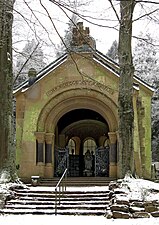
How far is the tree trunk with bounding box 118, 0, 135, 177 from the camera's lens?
13516 mm

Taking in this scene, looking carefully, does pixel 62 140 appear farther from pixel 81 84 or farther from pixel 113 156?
pixel 81 84

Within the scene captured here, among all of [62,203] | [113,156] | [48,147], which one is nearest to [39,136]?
[48,147]

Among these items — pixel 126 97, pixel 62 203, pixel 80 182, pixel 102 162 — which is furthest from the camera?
pixel 102 162

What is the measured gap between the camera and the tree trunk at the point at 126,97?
1352 cm

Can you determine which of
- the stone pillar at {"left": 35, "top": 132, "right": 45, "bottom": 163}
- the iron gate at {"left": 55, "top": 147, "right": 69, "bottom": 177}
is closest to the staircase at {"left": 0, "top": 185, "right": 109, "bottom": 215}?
the stone pillar at {"left": 35, "top": 132, "right": 45, "bottom": 163}

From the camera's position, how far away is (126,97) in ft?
45.0

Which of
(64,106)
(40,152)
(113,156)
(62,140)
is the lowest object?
(113,156)

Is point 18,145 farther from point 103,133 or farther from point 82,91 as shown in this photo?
point 103,133

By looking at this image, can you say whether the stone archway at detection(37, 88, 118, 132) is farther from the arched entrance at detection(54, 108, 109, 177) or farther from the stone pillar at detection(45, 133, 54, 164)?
the arched entrance at detection(54, 108, 109, 177)

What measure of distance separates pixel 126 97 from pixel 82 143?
17.8 meters

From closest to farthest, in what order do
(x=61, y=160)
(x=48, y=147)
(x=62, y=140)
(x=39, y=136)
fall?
(x=39, y=136) < (x=48, y=147) < (x=61, y=160) < (x=62, y=140)

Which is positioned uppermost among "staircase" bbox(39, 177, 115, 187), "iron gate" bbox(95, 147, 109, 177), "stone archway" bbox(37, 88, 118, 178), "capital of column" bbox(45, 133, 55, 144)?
"stone archway" bbox(37, 88, 118, 178)

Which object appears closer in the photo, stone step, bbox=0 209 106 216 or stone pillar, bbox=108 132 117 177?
stone step, bbox=0 209 106 216

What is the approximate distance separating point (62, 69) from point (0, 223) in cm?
1268
